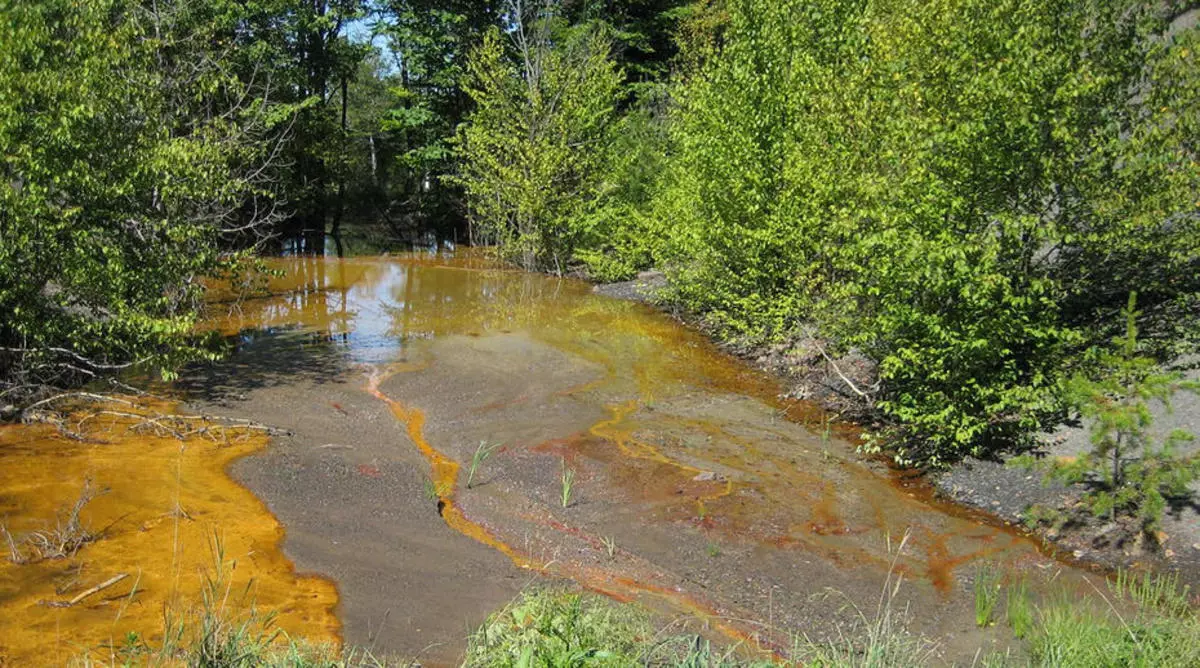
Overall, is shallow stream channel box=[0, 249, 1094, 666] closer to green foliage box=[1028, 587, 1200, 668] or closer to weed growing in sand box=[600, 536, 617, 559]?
weed growing in sand box=[600, 536, 617, 559]

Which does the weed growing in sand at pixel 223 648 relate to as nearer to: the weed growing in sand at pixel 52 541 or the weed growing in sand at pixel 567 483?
the weed growing in sand at pixel 52 541

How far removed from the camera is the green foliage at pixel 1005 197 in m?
9.88

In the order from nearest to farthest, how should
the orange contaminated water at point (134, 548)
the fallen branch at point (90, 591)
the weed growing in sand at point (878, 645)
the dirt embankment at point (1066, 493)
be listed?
the weed growing in sand at point (878, 645), the orange contaminated water at point (134, 548), the fallen branch at point (90, 591), the dirt embankment at point (1066, 493)

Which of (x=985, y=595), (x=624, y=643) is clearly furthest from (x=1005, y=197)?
(x=624, y=643)

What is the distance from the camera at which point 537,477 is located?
34.8ft

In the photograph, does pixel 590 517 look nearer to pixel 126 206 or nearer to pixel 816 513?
pixel 816 513

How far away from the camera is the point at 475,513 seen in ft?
31.6

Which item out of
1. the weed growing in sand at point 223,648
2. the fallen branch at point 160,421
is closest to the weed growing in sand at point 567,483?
the weed growing in sand at point 223,648

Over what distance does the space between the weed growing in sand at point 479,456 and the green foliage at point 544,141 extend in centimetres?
1679

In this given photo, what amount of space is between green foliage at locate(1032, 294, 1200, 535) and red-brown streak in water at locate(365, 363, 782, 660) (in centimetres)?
404

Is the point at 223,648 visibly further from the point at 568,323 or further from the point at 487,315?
the point at 487,315

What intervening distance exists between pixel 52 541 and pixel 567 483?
194 inches

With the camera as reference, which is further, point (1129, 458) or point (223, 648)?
point (1129, 458)

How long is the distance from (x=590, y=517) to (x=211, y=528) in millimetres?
3821
